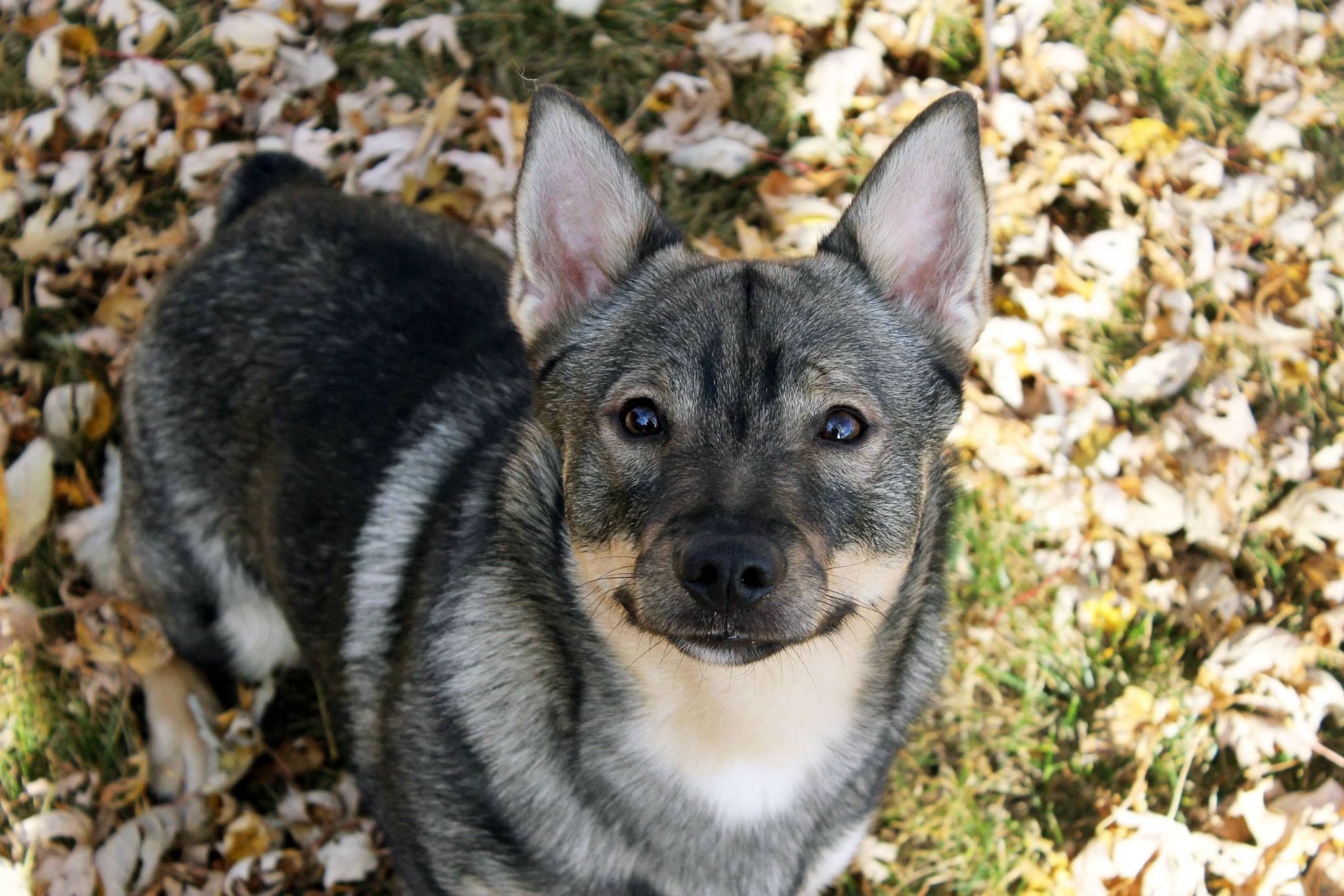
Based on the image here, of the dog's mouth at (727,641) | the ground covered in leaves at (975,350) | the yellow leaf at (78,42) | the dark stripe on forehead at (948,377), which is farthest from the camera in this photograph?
the yellow leaf at (78,42)

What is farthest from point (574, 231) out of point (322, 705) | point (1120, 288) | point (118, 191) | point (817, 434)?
point (118, 191)

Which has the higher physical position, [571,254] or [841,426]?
[571,254]

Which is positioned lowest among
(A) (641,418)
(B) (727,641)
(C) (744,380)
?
(B) (727,641)

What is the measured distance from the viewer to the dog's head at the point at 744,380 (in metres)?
2.36

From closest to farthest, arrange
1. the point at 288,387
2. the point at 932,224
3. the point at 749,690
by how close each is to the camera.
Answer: the point at 749,690
the point at 932,224
the point at 288,387

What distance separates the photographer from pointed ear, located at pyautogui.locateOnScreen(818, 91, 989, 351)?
103 inches

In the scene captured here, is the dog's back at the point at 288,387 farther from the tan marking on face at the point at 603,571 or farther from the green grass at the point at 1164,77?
the green grass at the point at 1164,77

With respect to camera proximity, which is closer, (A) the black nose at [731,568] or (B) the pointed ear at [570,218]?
(A) the black nose at [731,568]

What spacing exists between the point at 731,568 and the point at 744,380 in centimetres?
48

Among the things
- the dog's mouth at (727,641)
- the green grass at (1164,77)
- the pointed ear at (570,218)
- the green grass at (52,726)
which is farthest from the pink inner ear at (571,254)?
the green grass at (1164,77)

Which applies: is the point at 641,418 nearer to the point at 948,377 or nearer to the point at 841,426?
the point at 841,426

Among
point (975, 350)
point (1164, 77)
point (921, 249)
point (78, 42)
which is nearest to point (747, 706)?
point (921, 249)

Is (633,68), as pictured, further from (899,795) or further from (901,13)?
(899,795)

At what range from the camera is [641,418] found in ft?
8.49
